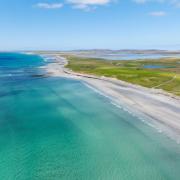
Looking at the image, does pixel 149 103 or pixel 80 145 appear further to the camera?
pixel 149 103

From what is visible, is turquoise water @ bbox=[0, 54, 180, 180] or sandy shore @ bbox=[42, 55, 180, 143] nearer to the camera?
turquoise water @ bbox=[0, 54, 180, 180]

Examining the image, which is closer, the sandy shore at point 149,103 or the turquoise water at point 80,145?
the turquoise water at point 80,145

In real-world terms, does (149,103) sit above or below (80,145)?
above

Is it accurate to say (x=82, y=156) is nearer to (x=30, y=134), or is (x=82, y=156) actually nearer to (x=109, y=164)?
(x=109, y=164)

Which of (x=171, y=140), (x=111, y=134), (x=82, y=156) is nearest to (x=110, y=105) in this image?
(x=111, y=134)
